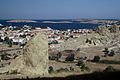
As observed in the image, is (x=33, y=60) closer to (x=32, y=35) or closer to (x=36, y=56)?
(x=36, y=56)

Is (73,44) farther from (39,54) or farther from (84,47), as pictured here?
(39,54)

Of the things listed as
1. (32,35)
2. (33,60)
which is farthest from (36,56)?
(32,35)

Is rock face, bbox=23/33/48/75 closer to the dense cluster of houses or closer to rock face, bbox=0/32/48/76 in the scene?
rock face, bbox=0/32/48/76

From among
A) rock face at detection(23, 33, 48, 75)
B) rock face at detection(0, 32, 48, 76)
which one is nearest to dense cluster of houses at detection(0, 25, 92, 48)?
rock face at detection(23, 33, 48, 75)

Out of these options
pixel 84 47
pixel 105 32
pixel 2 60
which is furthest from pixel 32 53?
pixel 105 32

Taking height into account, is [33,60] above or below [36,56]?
below

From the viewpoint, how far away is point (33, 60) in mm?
A: 10125

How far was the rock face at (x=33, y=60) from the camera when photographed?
978 cm

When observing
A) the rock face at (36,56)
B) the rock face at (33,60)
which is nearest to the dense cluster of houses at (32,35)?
the rock face at (36,56)

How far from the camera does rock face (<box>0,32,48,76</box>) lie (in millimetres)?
9782

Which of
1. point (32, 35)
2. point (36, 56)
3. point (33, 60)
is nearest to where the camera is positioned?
point (33, 60)

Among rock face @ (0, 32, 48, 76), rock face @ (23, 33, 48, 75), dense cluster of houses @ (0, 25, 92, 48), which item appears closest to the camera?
rock face @ (0, 32, 48, 76)

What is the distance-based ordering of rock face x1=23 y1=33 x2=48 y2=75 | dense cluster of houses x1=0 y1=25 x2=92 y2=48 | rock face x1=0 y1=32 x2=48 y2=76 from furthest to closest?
dense cluster of houses x1=0 y1=25 x2=92 y2=48, rock face x1=23 y1=33 x2=48 y2=75, rock face x1=0 y1=32 x2=48 y2=76

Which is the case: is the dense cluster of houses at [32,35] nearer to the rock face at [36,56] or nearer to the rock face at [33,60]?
the rock face at [36,56]
